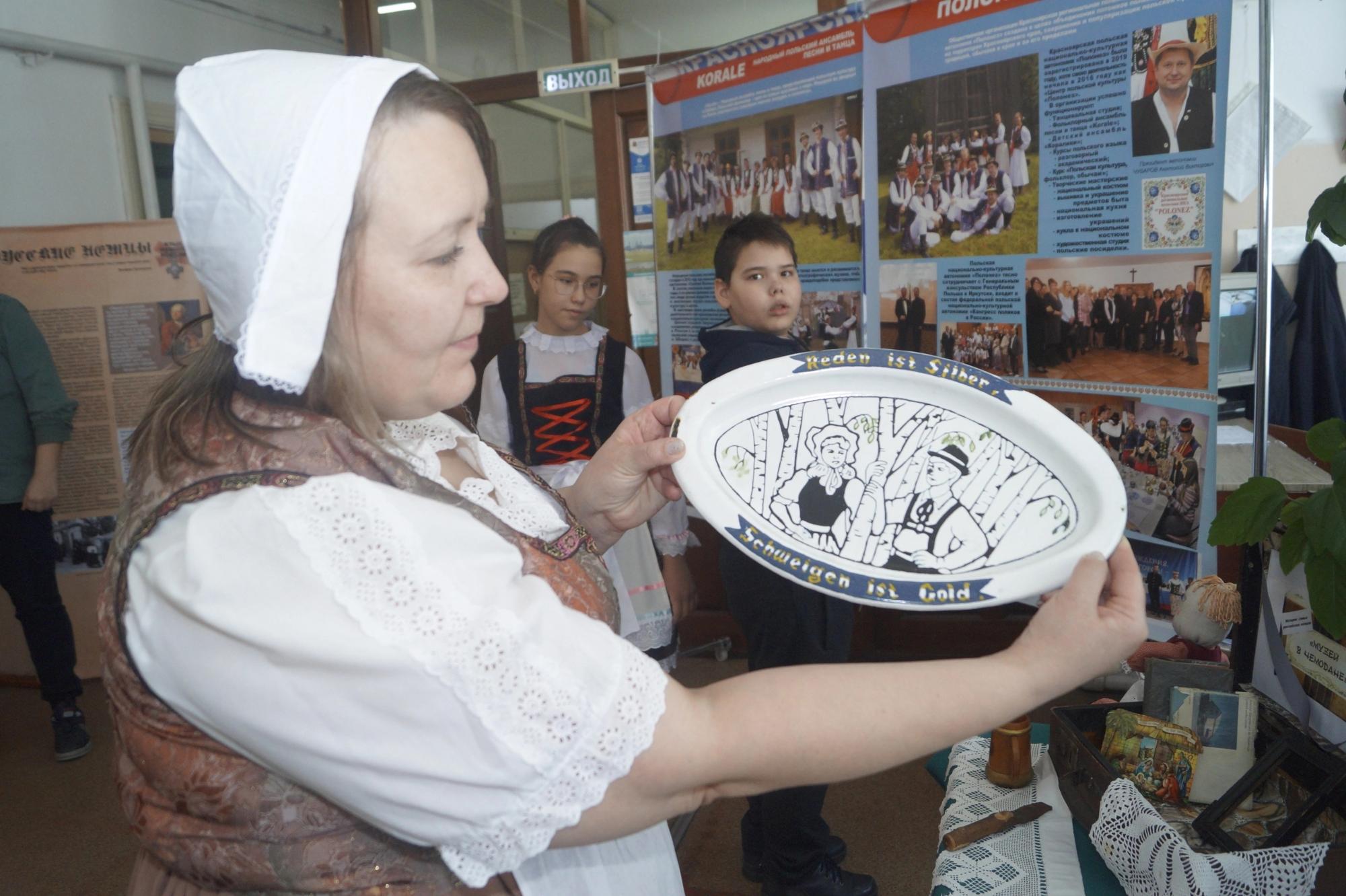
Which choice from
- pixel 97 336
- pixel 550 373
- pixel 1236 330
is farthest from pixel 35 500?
pixel 1236 330

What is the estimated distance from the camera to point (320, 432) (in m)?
0.71

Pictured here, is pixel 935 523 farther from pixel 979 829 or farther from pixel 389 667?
pixel 389 667

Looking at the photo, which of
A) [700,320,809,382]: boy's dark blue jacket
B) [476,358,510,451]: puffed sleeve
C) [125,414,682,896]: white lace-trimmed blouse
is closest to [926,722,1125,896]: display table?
[125,414,682,896]: white lace-trimmed blouse

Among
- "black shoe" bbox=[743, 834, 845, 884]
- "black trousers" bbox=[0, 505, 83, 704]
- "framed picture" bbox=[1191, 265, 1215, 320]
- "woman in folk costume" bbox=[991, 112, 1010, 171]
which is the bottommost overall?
"black shoe" bbox=[743, 834, 845, 884]

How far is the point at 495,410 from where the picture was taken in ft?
9.21

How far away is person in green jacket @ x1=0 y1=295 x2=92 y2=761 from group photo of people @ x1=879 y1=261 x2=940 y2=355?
109 inches

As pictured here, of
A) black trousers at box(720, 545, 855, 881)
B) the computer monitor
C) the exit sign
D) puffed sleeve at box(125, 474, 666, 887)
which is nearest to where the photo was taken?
puffed sleeve at box(125, 474, 666, 887)

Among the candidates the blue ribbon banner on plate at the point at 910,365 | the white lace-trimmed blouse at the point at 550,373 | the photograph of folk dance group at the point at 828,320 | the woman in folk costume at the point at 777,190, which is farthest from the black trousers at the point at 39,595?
the blue ribbon banner on plate at the point at 910,365

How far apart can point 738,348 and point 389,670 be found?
155cm

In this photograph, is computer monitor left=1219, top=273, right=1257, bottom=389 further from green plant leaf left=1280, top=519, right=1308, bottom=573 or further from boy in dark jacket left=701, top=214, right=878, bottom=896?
green plant leaf left=1280, top=519, right=1308, bottom=573

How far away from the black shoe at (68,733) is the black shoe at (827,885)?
2.54m

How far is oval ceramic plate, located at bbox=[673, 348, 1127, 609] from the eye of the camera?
83cm

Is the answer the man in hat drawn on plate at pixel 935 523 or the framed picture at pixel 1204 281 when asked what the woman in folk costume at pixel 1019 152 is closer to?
the framed picture at pixel 1204 281

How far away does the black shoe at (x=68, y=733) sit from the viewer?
10.1ft
